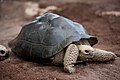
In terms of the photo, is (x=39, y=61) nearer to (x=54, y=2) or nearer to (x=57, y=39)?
(x=57, y=39)

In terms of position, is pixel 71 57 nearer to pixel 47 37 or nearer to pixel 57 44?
pixel 57 44

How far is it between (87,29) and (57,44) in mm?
2601

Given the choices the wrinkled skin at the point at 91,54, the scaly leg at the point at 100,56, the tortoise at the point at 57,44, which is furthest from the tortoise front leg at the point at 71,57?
the scaly leg at the point at 100,56

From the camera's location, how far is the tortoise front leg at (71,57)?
372cm

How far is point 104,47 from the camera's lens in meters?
4.93

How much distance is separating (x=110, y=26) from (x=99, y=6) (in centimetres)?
271

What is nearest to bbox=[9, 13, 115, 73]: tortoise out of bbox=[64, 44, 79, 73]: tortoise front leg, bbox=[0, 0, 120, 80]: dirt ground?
bbox=[64, 44, 79, 73]: tortoise front leg

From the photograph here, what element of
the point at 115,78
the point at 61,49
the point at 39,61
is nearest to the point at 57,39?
the point at 61,49

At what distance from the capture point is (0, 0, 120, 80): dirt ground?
370 centimetres

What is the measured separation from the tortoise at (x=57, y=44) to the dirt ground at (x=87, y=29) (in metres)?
0.12

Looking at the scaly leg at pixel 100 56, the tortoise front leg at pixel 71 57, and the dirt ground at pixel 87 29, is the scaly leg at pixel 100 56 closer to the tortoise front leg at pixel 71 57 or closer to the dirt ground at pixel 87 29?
the dirt ground at pixel 87 29

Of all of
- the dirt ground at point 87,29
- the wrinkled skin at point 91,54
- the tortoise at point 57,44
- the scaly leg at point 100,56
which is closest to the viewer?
the dirt ground at point 87,29

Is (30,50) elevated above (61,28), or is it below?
below

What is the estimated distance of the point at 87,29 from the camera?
251 inches
